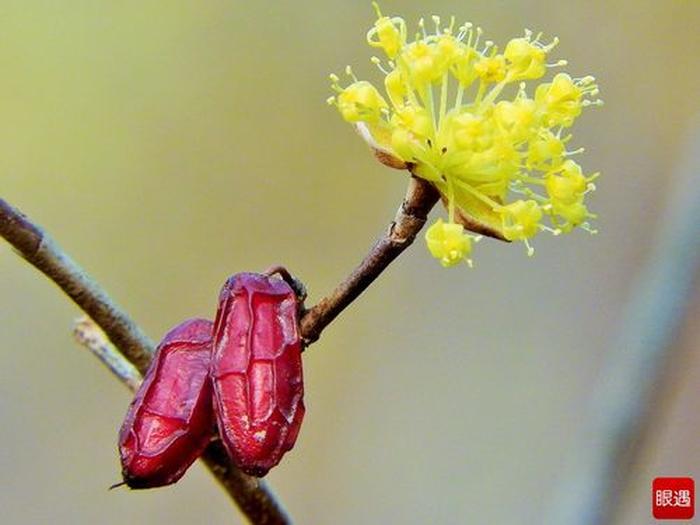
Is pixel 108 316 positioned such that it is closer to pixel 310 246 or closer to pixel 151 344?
pixel 151 344

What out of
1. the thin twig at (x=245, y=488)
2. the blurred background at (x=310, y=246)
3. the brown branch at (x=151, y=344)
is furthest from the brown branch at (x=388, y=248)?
the blurred background at (x=310, y=246)

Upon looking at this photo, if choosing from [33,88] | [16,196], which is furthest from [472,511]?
[33,88]

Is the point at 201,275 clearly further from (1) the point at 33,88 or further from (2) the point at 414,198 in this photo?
(2) the point at 414,198

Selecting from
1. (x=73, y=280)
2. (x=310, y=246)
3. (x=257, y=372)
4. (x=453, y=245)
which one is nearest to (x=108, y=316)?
(x=73, y=280)

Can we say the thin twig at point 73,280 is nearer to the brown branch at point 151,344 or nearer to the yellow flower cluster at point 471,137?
the brown branch at point 151,344

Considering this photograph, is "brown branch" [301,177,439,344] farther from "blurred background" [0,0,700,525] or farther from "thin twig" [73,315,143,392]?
"blurred background" [0,0,700,525]

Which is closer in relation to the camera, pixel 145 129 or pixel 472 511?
pixel 472 511
